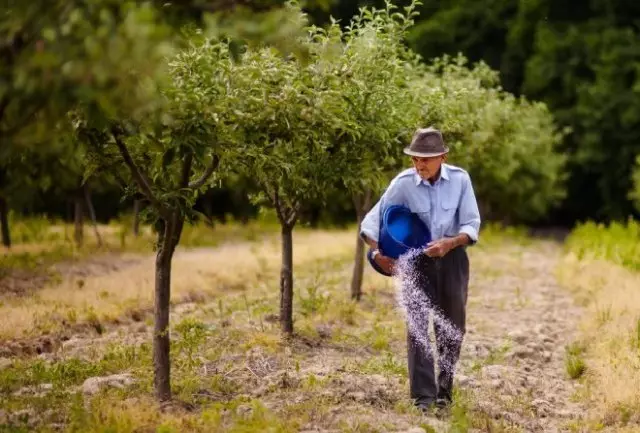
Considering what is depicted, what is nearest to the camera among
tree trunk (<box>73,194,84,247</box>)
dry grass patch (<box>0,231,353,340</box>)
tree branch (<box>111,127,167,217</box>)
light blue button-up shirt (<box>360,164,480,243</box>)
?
tree branch (<box>111,127,167,217</box>)

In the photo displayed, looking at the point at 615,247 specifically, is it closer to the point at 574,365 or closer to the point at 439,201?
the point at 574,365

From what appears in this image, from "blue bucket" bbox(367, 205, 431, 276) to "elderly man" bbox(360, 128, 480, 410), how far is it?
0.05m

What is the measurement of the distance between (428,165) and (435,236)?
590 mm

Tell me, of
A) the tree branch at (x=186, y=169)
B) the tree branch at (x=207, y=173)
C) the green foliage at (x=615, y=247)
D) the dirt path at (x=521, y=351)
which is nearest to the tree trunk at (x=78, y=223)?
the dirt path at (x=521, y=351)

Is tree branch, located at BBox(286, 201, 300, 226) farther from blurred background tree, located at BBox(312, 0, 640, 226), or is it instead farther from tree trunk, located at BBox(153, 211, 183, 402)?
blurred background tree, located at BBox(312, 0, 640, 226)

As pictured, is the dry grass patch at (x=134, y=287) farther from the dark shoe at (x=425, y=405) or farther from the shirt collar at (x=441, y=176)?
the shirt collar at (x=441, y=176)

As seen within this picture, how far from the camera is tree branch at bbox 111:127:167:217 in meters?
7.94

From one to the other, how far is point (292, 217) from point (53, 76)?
22.7 ft

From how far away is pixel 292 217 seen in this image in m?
12.4

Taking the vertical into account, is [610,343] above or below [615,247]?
above

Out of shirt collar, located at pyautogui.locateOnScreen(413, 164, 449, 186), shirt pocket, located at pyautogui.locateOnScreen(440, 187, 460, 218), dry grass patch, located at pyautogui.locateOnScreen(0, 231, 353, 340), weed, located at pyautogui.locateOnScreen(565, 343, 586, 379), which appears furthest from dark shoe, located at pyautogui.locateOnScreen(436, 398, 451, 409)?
dry grass patch, located at pyautogui.locateOnScreen(0, 231, 353, 340)

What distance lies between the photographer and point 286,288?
12.2 m

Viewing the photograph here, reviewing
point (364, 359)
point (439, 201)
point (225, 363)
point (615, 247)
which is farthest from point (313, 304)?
point (615, 247)

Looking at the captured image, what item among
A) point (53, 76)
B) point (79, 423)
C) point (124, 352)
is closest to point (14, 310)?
point (124, 352)
